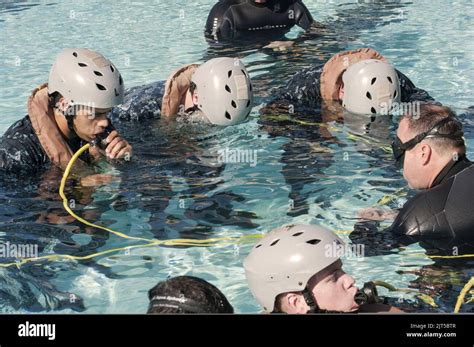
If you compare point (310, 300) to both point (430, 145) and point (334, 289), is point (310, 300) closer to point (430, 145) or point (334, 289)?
point (334, 289)

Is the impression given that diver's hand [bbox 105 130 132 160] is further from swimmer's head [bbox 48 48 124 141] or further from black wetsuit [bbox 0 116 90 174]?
black wetsuit [bbox 0 116 90 174]

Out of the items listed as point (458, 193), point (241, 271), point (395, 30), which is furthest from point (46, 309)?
point (395, 30)

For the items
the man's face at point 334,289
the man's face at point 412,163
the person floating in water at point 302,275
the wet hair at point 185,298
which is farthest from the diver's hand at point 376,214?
the wet hair at point 185,298

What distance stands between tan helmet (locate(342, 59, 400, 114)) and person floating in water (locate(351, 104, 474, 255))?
2.89 metres

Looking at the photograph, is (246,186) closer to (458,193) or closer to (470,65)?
(458,193)

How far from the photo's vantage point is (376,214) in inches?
328

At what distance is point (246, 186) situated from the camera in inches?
368

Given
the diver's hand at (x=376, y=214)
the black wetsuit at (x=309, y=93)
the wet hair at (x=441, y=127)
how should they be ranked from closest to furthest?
the wet hair at (x=441, y=127)
the diver's hand at (x=376, y=214)
the black wetsuit at (x=309, y=93)

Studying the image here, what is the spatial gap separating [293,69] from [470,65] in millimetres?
2475

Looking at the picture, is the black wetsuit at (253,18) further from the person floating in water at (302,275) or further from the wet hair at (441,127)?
the person floating in water at (302,275)

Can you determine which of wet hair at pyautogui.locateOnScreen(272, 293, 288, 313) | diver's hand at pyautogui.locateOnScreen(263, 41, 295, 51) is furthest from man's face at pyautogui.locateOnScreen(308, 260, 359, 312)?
diver's hand at pyautogui.locateOnScreen(263, 41, 295, 51)

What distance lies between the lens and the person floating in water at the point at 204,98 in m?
10.2

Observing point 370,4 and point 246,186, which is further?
point 370,4

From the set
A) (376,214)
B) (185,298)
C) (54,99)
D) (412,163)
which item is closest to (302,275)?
(185,298)
